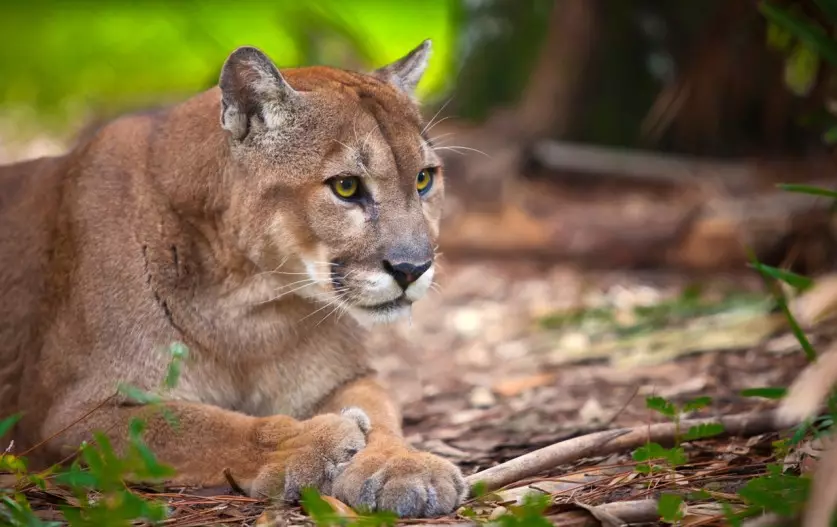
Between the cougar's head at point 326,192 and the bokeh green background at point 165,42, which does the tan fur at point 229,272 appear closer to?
the cougar's head at point 326,192

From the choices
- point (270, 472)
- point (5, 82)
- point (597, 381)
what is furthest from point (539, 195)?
point (5, 82)

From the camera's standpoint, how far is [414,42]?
14.0 m

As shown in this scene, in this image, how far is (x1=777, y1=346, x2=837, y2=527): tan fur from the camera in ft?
8.58

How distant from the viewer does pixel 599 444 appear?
397cm

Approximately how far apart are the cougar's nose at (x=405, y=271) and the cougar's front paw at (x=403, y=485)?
66 cm

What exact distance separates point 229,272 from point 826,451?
90.2 inches

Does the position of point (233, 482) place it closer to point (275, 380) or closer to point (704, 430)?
point (275, 380)

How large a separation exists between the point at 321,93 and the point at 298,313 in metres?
0.88

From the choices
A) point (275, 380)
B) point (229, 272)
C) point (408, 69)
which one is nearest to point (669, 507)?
point (275, 380)

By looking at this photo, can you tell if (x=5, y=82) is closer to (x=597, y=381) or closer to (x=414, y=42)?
(x=414, y=42)

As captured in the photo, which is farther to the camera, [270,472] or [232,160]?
[232,160]

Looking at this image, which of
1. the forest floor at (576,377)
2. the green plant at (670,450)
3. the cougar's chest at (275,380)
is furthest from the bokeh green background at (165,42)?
the green plant at (670,450)

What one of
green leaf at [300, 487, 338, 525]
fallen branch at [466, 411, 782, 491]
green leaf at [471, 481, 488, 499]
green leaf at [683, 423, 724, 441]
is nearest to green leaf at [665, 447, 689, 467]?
green leaf at [683, 423, 724, 441]

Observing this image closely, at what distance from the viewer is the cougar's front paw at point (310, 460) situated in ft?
11.9
